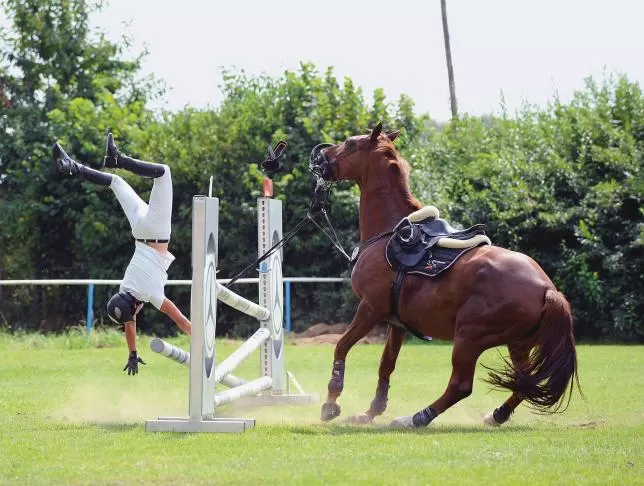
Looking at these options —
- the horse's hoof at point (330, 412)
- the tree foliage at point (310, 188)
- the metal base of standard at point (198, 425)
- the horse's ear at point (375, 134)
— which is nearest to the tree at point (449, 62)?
the tree foliage at point (310, 188)

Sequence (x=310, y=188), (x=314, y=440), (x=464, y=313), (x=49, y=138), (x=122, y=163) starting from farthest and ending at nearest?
(x=49, y=138)
(x=310, y=188)
(x=122, y=163)
(x=464, y=313)
(x=314, y=440)

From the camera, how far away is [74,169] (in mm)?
9422

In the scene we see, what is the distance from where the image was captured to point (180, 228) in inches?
913

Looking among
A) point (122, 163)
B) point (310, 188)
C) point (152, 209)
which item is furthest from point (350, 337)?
point (310, 188)

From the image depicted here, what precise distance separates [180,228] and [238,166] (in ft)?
5.75

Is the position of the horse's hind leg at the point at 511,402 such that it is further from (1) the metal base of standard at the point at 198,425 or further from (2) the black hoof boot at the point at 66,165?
(2) the black hoof boot at the point at 66,165

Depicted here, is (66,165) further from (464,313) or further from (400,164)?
(464,313)

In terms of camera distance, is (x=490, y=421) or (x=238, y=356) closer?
(x=490, y=421)

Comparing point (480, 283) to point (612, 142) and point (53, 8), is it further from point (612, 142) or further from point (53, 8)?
point (53, 8)

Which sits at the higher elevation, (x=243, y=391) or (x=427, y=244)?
(x=427, y=244)

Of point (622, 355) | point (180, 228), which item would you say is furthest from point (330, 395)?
point (180, 228)

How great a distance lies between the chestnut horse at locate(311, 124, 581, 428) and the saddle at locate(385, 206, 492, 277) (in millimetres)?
71

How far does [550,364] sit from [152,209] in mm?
3438

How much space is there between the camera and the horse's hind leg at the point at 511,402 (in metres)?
9.04
